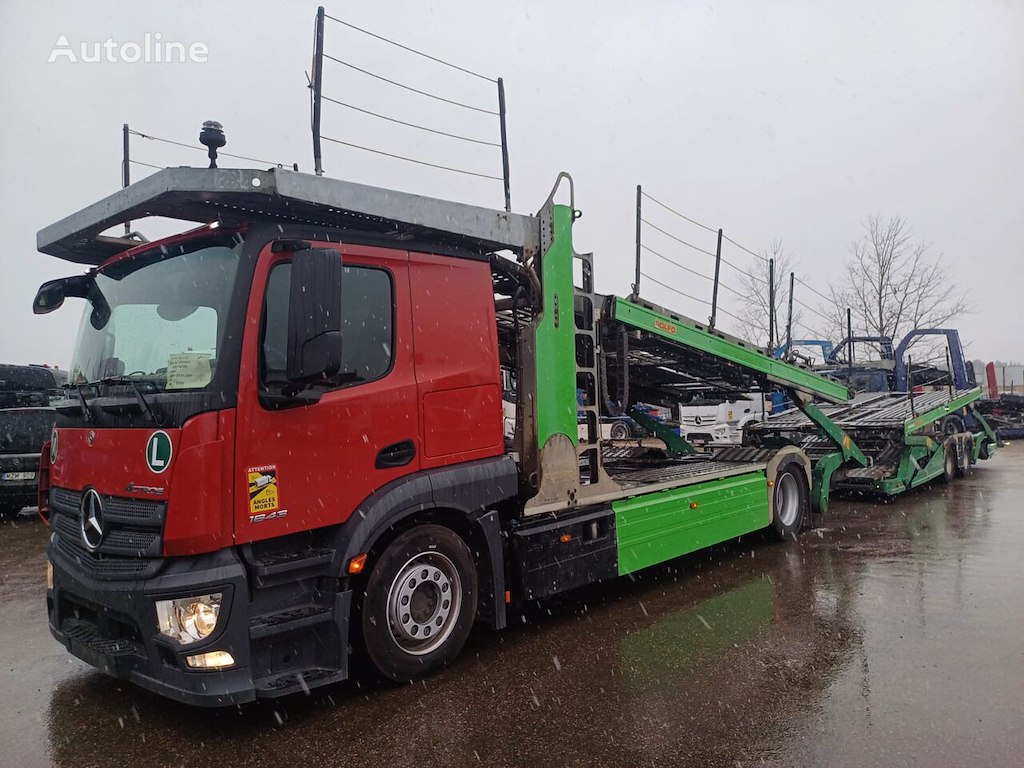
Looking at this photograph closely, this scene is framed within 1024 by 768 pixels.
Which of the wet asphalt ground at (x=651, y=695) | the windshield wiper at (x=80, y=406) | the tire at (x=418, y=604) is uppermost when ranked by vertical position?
the windshield wiper at (x=80, y=406)

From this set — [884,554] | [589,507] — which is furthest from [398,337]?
[884,554]

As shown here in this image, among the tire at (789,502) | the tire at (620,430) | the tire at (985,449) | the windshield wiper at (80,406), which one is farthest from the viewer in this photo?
the tire at (620,430)

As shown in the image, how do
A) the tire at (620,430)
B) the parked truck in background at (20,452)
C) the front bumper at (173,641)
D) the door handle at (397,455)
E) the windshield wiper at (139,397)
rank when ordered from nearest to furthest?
the front bumper at (173,641)
the windshield wiper at (139,397)
the door handle at (397,455)
the parked truck in background at (20,452)
the tire at (620,430)

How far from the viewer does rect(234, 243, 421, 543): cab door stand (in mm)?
3742

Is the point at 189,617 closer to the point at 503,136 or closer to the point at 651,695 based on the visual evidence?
the point at 651,695

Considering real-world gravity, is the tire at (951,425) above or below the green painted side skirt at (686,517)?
above

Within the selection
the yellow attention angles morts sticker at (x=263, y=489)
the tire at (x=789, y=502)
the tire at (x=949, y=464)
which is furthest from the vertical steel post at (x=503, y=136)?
the tire at (x=949, y=464)

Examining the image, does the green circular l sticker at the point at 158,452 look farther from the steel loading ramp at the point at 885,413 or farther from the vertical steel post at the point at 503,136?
the steel loading ramp at the point at 885,413

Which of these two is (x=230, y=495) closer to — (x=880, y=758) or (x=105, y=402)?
(x=105, y=402)

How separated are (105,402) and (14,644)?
266 centimetres

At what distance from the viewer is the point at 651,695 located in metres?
4.14

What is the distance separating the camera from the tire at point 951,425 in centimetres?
1289

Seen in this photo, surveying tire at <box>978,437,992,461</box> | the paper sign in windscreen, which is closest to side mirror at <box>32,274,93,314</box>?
the paper sign in windscreen

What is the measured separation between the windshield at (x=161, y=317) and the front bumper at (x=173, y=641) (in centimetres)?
91
